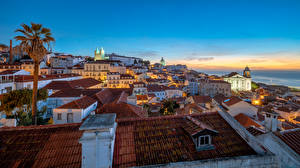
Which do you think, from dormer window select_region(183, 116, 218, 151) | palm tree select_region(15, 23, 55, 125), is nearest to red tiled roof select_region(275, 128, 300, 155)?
dormer window select_region(183, 116, 218, 151)

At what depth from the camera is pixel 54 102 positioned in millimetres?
20688

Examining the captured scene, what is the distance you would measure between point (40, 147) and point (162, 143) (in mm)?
4848

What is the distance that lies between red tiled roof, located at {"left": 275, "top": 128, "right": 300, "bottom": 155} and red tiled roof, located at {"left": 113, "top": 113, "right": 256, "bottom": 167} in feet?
6.10

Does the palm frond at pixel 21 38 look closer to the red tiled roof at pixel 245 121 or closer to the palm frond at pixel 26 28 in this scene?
the palm frond at pixel 26 28

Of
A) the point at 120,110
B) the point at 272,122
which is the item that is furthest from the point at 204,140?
the point at 120,110

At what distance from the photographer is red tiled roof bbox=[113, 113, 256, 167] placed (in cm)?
479

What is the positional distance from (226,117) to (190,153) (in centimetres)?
333

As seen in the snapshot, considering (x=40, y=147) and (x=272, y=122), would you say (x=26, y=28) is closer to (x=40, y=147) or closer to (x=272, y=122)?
(x=40, y=147)

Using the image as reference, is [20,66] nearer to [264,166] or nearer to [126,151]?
[126,151]

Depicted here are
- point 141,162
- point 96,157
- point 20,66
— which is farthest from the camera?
point 20,66

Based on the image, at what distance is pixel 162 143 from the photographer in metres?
5.39

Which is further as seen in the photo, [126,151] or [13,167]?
[126,151]

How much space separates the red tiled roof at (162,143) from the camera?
4793 millimetres

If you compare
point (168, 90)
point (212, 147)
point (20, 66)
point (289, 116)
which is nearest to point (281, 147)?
point (212, 147)
